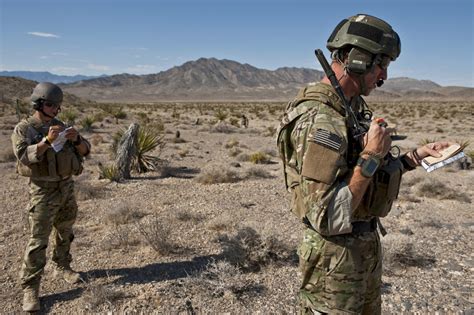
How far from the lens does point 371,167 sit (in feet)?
5.42

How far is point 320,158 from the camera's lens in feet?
5.38

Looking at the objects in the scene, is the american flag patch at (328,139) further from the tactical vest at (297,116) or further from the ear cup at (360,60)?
the ear cup at (360,60)

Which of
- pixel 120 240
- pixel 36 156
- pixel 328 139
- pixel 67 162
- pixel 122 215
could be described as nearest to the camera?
pixel 328 139

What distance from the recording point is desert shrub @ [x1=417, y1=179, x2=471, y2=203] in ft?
24.1

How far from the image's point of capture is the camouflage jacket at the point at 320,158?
1643mm

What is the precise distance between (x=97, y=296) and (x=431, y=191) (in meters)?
6.46

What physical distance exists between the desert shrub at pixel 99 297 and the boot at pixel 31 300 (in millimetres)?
387

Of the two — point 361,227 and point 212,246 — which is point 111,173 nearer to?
point 212,246

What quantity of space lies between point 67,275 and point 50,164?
1.26 meters

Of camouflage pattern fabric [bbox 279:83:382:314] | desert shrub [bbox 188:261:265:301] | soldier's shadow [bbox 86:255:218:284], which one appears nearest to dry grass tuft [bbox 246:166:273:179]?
soldier's shadow [bbox 86:255:218:284]

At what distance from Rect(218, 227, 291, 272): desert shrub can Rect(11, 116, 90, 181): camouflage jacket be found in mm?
1922

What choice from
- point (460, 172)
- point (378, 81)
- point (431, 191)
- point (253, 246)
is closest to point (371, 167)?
point (378, 81)

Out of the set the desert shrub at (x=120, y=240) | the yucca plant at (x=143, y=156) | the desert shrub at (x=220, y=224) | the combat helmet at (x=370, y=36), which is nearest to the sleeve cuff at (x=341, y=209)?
the combat helmet at (x=370, y=36)

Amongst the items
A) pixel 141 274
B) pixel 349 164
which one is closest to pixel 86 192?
pixel 141 274
